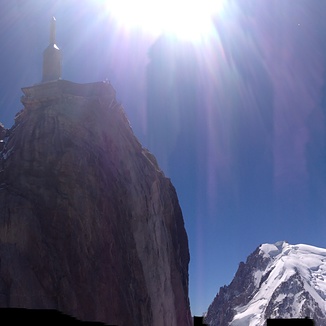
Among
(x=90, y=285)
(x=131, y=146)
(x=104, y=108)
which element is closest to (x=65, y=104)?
(x=104, y=108)

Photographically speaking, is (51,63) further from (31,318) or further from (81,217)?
(31,318)

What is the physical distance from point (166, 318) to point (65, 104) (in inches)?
893

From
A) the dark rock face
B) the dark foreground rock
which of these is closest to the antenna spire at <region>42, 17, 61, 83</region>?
the dark rock face

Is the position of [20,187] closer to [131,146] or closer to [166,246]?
[131,146]

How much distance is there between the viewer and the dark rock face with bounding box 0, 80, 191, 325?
38.4 meters

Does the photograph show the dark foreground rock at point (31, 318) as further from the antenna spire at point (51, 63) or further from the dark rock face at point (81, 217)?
the antenna spire at point (51, 63)

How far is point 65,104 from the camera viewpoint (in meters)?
48.3

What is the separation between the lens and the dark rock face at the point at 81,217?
126 ft

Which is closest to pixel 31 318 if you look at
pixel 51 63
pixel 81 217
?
pixel 81 217

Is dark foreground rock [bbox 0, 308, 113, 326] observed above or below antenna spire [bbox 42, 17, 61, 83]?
below

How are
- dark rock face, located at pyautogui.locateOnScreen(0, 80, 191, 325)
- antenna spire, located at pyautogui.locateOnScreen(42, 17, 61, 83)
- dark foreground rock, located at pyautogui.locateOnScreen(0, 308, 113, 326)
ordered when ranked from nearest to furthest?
dark foreground rock, located at pyautogui.locateOnScreen(0, 308, 113, 326)
dark rock face, located at pyautogui.locateOnScreen(0, 80, 191, 325)
antenna spire, located at pyautogui.locateOnScreen(42, 17, 61, 83)

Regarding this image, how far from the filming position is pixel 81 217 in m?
41.9

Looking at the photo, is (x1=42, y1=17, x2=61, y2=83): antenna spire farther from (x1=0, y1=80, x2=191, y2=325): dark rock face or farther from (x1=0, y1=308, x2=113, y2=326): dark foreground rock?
(x1=0, y1=308, x2=113, y2=326): dark foreground rock

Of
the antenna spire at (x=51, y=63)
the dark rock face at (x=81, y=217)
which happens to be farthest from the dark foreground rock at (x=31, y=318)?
the antenna spire at (x=51, y=63)
